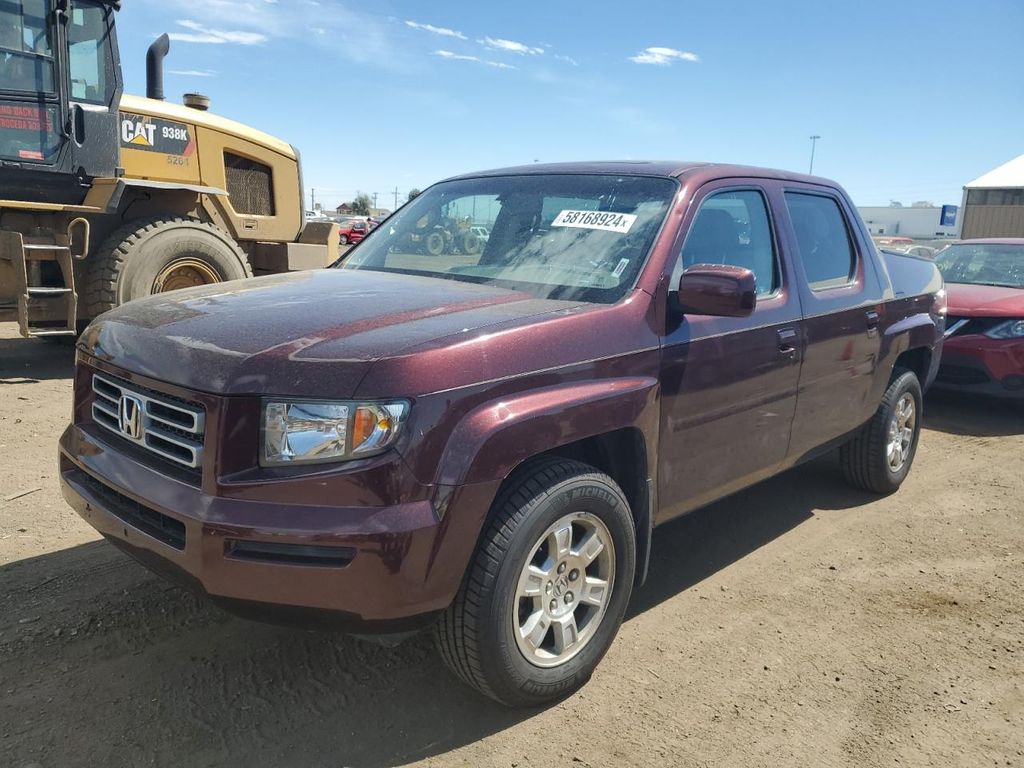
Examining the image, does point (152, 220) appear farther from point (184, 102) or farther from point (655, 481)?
point (655, 481)

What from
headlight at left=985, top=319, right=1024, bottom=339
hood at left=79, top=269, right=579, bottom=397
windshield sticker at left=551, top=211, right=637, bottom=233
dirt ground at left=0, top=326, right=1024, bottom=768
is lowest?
dirt ground at left=0, top=326, right=1024, bottom=768

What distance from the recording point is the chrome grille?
8.05ft

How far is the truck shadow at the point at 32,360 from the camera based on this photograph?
7316 mm

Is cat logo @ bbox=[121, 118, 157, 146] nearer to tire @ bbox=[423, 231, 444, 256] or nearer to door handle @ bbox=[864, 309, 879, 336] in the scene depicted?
tire @ bbox=[423, 231, 444, 256]

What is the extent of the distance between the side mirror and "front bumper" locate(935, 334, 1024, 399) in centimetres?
507

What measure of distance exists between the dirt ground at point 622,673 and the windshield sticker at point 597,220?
1.65 m

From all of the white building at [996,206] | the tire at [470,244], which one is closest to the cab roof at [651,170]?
the tire at [470,244]

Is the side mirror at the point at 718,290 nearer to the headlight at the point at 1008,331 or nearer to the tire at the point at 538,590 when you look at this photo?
the tire at the point at 538,590

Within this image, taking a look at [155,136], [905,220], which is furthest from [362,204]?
[155,136]

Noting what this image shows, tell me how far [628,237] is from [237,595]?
197cm

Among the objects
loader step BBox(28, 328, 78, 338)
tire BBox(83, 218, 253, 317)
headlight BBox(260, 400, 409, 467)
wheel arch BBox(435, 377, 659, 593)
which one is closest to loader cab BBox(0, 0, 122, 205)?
tire BBox(83, 218, 253, 317)

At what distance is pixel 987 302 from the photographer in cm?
730

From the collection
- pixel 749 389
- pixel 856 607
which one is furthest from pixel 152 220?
pixel 856 607

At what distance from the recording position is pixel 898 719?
287 cm
